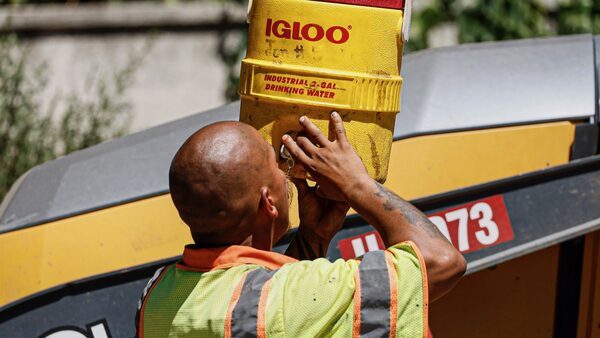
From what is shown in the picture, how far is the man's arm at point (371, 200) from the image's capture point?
1874mm

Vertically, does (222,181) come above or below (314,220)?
above

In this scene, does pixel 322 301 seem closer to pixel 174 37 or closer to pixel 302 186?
pixel 302 186

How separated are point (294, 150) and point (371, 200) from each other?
0.22 m

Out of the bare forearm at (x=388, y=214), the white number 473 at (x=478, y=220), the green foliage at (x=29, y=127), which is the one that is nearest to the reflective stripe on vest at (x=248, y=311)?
the bare forearm at (x=388, y=214)

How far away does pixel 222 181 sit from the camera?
189 centimetres

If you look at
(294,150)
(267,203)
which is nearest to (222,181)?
(267,203)

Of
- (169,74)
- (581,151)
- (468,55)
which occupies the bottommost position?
(169,74)

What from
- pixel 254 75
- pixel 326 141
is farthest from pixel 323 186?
pixel 254 75

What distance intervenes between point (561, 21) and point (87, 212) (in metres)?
4.98

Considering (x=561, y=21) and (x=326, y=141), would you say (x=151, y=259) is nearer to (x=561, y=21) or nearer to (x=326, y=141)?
(x=326, y=141)

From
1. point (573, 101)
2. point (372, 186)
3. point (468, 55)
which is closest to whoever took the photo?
point (372, 186)

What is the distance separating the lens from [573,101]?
287 cm

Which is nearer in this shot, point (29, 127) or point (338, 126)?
point (338, 126)

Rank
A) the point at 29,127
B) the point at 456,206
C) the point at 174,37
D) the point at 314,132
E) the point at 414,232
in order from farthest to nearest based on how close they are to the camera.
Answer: the point at 174,37, the point at 29,127, the point at 456,206, the point at 314,132, the point at 414,232
